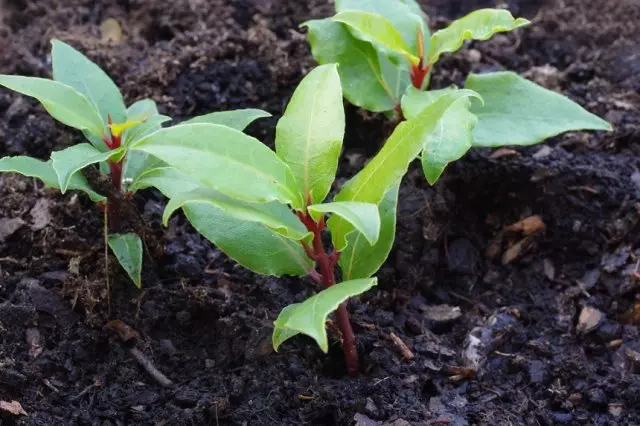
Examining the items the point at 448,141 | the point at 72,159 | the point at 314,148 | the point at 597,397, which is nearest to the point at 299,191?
the point at 314,148

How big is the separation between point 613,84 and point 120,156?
55.7 inches

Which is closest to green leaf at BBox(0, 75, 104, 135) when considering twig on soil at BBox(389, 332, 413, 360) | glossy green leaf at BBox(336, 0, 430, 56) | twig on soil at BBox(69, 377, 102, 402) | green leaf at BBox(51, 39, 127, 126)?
green leaf at BBox(51, 39, 127, 126)

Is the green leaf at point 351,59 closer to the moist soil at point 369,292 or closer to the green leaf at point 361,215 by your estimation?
the moist soil at point 369,292

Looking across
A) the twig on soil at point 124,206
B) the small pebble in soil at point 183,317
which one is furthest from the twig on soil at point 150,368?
the twig on soil at point 124,206

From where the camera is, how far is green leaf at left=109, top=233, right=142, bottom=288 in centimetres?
157

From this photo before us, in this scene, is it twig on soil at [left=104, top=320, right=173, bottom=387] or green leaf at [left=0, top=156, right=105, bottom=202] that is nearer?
green leaf at [left=0, top=156, right=105, bottom=202]

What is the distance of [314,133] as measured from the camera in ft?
4.33

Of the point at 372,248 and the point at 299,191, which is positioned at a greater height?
the point at 299,191

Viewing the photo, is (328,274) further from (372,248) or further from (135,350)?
(135,350)

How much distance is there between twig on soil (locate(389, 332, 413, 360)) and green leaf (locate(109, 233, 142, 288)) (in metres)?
0.55

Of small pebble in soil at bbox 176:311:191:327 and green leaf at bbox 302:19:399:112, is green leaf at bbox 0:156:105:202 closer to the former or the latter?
small pebble in soil at bbox 176:311:191:327

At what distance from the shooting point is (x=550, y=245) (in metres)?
1.90

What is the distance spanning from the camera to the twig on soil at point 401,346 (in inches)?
61.6

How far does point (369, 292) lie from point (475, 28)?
63 centimetres
